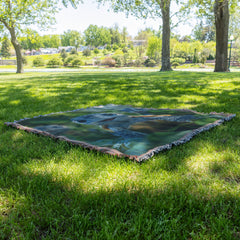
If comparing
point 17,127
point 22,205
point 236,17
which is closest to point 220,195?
point 22,205

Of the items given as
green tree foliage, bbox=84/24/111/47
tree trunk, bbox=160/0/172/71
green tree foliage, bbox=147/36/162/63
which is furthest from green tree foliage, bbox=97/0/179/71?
green tree foliage, bbox=84/24/111/47

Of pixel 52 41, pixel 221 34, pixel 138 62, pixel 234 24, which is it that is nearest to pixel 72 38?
pixel 52 41

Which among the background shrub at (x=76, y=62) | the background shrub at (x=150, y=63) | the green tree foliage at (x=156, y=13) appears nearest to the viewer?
the green tree foliage at (x=156, y=13)

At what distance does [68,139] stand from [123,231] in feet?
4.95

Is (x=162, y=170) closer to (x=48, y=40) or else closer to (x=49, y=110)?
(x=49, y=110)

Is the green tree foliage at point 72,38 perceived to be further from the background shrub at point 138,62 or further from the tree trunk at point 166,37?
the tree trunk at point 166,37

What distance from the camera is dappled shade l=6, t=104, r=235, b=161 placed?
237 centimetres

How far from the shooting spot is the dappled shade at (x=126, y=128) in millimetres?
2369

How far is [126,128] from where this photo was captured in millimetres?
3055

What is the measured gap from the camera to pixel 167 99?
5391mm

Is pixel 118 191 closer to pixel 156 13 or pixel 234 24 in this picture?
pixel 156 13

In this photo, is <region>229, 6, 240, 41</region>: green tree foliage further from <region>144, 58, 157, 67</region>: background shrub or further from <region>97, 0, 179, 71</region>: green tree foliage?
<region>97, 0, 179, 71</region>: green tree foliage

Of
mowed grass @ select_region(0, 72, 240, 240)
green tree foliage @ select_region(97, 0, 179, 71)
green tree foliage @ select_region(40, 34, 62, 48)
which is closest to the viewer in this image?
mowed grass @ select_region(0, 72, 240, 240)

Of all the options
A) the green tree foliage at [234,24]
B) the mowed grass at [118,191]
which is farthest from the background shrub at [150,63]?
the mowed grass at [118,191]
